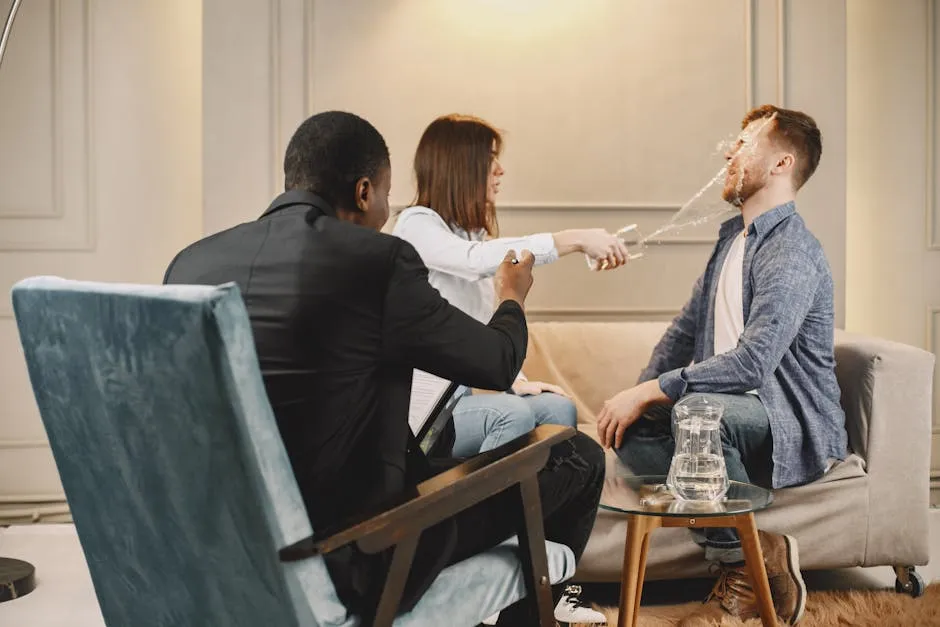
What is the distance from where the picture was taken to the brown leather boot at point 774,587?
2449mm

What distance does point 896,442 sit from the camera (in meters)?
2.75

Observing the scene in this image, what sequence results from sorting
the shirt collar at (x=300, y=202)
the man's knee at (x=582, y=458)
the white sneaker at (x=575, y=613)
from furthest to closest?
the white sneaker at (x=575, y=613) < the man's knee at (x=582, y=458) < the shirt collar at (x=300, y=202)

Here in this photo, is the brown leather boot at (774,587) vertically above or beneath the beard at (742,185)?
beneath

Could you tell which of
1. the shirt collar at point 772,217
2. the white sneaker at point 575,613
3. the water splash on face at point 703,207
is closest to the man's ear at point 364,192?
the white sneaker at point 575,613

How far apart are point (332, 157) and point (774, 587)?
1552 mm

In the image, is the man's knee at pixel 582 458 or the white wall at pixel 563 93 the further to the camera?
the white wall at pixel 563 93

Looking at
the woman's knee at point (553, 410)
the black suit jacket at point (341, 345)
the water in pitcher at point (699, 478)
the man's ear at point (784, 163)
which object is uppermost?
the man's ear at point (784, 163)

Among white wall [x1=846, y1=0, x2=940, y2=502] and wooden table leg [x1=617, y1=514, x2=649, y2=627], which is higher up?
white wall [x1=846, y1=0, x2=940, y2=502]

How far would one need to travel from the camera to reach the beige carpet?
2508 mm

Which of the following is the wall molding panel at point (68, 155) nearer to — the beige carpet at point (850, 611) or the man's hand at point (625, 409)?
the man's hand at point (625, 409)

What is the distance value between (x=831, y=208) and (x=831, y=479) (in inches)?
63.2

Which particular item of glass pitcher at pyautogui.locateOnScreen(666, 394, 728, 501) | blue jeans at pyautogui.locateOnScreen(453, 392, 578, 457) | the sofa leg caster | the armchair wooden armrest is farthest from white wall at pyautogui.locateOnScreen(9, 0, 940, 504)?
the armchair wooden armrest

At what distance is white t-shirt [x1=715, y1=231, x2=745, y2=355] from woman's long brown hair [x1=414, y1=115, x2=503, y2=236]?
72cm

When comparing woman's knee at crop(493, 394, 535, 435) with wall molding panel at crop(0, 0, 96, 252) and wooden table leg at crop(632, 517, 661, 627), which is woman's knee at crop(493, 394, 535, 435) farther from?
wall molding panel at crop(0, 0, 96, 252)
